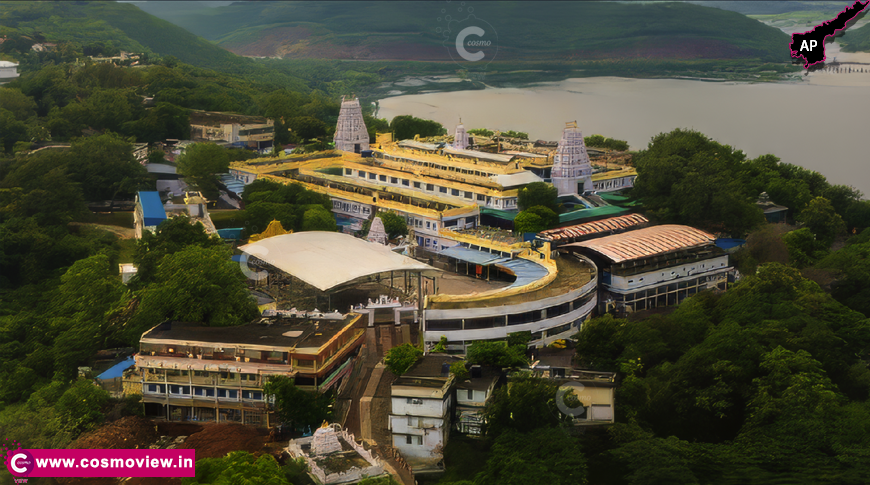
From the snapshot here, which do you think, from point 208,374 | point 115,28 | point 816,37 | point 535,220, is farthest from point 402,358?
point 115,28

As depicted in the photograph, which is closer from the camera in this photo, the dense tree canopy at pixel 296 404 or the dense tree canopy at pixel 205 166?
the dense tree canopy at pixel 296 404

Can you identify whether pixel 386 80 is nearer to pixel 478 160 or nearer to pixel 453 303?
pixel 478 160

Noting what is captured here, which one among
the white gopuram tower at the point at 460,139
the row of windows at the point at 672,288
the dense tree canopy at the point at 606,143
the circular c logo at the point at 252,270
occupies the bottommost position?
the row of windows at the point at 672,288

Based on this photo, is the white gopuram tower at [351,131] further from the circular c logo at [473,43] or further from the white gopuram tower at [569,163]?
the circular c logo at [473,43]

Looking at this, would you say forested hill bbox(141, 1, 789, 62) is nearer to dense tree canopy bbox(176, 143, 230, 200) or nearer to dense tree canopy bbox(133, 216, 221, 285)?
dense tree canopy bbox(176, 143, 230, 200)

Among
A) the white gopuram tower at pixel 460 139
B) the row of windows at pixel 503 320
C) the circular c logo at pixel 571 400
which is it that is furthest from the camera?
the white gopuram tower at pixel 460 139

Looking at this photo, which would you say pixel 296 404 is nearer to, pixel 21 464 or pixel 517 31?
pixel 21 464

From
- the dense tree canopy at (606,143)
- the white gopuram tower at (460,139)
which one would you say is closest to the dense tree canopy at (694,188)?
the white gopuram tower at (460,139)
